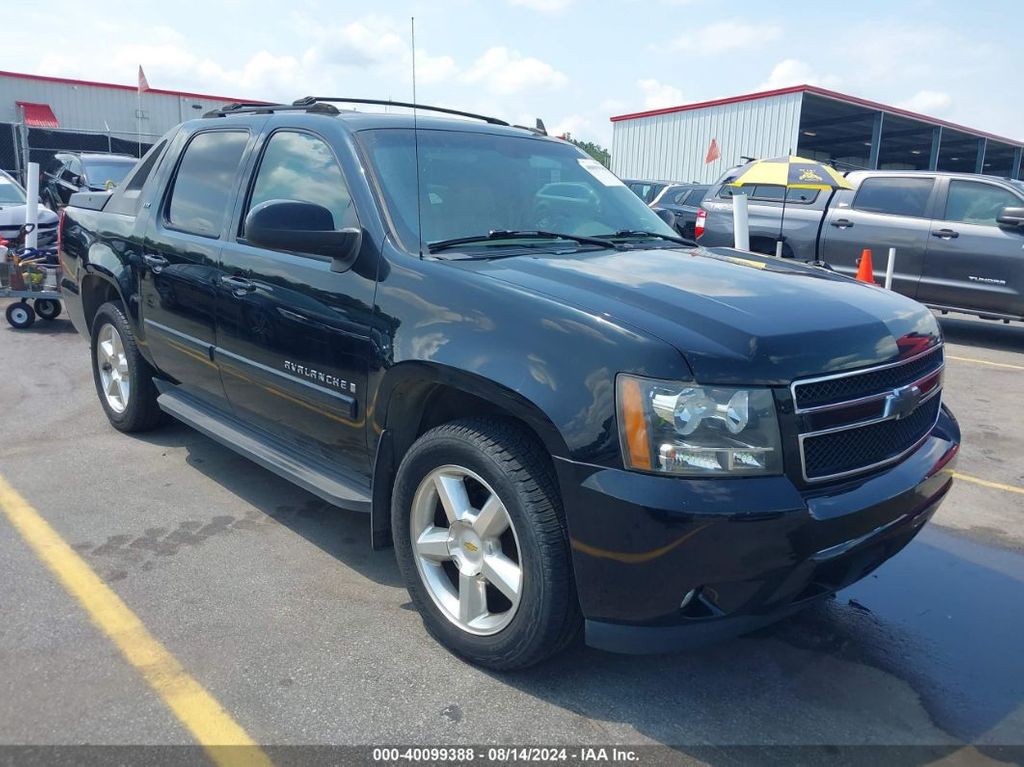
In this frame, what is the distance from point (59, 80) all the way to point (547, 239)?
31.4m

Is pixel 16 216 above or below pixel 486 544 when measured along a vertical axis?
above

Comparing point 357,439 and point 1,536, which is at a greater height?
point 357,439

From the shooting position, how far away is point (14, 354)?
309 inches

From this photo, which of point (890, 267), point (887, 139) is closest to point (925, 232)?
point (890, 267)

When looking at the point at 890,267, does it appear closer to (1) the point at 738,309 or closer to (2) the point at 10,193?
(1) the point at 738,309

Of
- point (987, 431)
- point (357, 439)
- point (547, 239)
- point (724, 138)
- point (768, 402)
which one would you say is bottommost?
point (987, 431)

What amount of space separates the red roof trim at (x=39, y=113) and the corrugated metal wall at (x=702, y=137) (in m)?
19.3

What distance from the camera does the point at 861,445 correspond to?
2.64 meters

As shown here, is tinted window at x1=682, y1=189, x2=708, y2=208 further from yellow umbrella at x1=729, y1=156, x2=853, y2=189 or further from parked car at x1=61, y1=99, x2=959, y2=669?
parked car at x1=61, y1=99, x2=959, y2=669

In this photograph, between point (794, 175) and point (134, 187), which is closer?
point (134, 187)

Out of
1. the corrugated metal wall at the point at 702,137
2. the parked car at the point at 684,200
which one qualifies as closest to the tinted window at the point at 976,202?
the parked car at the point at 684,200

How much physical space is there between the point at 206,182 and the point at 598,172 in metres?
2.00

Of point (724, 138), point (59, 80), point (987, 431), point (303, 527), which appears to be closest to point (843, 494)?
point (303, 527)

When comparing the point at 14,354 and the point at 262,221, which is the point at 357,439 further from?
the point at 14,354
